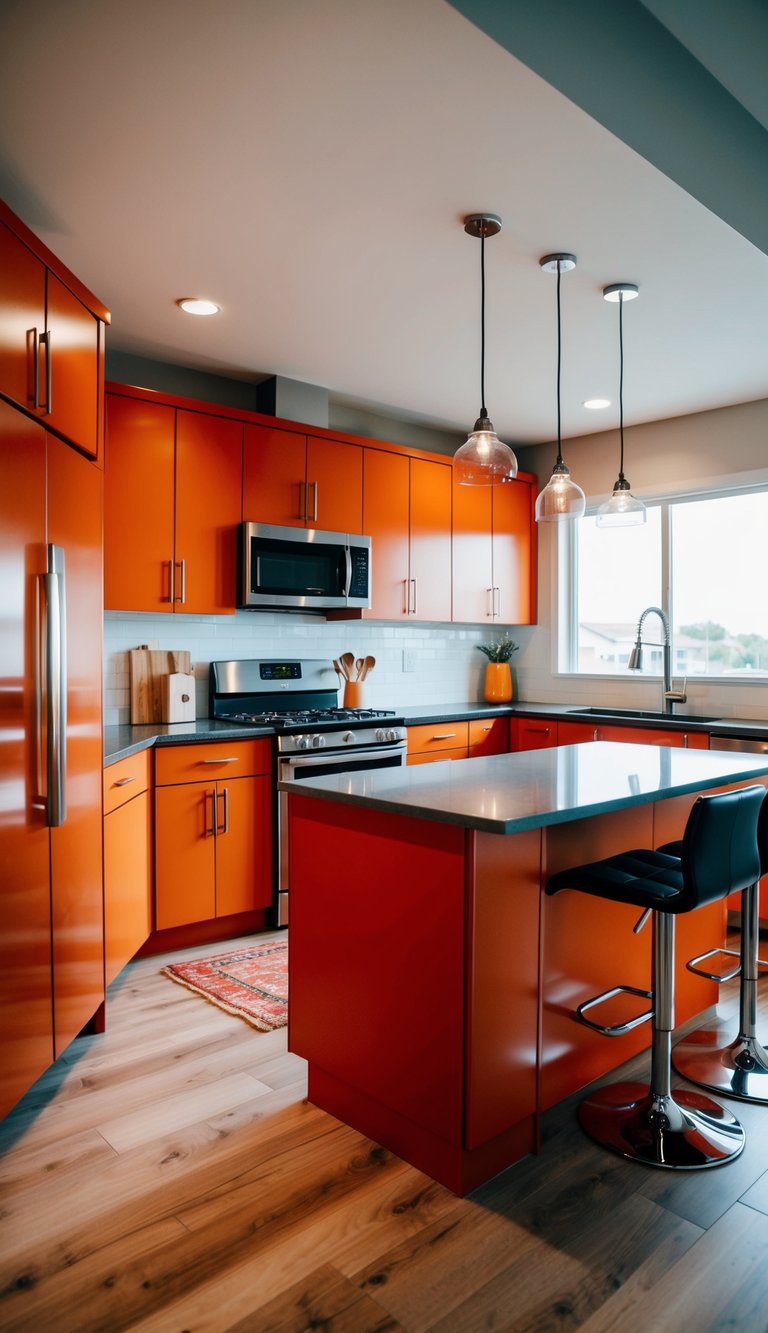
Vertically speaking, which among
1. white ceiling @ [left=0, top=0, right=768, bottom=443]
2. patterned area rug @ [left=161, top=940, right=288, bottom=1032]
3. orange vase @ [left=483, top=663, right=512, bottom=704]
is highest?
white ceiling @ [left=0, top=0, right=768, bottom=443]

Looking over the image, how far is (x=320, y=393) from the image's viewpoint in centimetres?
427

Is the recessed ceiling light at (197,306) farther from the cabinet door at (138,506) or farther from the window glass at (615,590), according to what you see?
the window glass at (615,590)

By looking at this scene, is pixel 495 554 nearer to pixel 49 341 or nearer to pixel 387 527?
pixel 387 527

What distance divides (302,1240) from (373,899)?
73cm

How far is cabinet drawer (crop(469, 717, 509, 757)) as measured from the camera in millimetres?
4672

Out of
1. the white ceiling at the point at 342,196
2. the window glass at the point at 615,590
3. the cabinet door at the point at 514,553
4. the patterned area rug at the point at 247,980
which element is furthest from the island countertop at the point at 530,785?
the cabinet door at the point at 514,553

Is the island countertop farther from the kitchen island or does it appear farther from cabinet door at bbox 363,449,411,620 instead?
cabinet door at bbox 363,449,411,620

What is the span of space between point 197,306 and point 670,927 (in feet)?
8.90

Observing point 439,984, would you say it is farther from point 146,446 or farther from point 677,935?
point 146,446

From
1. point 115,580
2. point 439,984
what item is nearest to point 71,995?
point 439,984

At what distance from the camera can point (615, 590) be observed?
16.6 feet

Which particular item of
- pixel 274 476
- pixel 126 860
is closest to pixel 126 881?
pixel 126 860

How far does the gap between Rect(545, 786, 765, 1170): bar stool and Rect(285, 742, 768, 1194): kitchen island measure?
12 cm

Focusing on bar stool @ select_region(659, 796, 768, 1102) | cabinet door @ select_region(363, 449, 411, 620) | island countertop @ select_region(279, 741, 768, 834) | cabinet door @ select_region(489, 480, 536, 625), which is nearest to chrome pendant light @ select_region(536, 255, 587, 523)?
island countertop @ select_region(279, 741, 768, 834)
